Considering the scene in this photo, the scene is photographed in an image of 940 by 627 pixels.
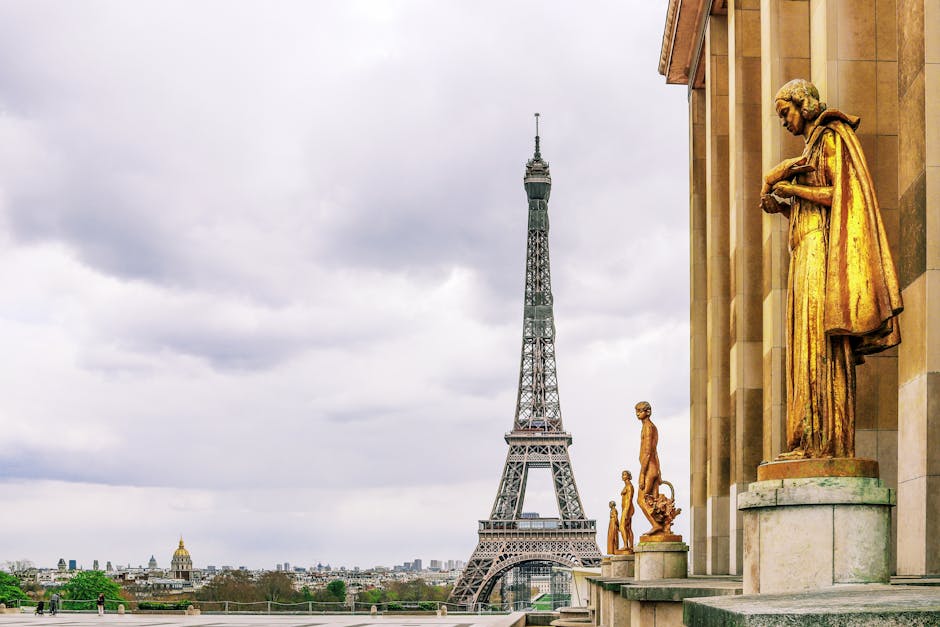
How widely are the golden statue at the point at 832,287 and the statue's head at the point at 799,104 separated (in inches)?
8.0

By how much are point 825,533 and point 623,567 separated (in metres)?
19.2

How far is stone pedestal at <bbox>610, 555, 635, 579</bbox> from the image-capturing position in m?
26.3

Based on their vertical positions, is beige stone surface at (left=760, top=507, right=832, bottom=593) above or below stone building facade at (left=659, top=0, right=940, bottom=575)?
below

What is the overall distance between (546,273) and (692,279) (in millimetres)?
74037

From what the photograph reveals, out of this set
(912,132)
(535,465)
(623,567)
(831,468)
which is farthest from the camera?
(535,465)

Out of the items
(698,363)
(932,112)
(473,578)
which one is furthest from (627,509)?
(473,578)

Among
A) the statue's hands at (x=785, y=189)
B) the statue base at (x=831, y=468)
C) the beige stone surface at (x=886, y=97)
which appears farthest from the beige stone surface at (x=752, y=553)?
the beige stone surface at (x=886, y=97)

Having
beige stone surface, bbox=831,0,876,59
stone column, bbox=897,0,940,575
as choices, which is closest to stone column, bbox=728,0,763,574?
beige stone surface, bbox=831,0,876,59

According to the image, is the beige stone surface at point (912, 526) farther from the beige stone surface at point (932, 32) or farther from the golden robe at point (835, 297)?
the beige stone surface at point (932, 32)

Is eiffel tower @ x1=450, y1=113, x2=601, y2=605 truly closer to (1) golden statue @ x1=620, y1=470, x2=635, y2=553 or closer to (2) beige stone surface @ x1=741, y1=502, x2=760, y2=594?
(1) golden statue @ x1=620, y1=470, x2=635, y2=553

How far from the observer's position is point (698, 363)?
29.6 meters

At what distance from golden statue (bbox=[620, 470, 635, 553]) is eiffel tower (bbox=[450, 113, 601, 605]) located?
183ft

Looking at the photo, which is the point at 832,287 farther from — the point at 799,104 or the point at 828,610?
the point at 828,610

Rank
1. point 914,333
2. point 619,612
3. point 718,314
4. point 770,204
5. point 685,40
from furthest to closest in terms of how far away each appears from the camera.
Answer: point 685,40, point 718,314, point 619,612, point 914,333, point 770,204
